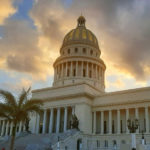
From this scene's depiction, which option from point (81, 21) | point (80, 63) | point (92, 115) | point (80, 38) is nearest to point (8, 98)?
point (92, 115)

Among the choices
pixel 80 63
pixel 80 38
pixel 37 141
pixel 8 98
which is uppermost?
pixel 80 38

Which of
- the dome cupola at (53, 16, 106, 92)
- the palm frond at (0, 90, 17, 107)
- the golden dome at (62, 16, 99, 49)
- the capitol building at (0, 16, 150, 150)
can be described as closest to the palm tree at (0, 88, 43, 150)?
the palm frond at (0, 90, 17, 107)

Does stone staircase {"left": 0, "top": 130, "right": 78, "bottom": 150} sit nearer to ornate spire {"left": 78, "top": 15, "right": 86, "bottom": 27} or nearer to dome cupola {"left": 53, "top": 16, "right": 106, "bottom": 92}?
dome cupola {"left": 53, "top": 16, "right": 106, "bottom": 92}

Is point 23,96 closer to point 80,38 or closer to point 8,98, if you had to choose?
point 8,98

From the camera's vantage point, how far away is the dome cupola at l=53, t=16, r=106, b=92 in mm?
69438

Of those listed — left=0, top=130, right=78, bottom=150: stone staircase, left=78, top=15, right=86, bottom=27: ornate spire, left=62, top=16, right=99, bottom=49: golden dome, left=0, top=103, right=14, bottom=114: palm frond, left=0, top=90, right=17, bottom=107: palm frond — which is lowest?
left=0, top=130, right=78, bottom=150: stone staircase

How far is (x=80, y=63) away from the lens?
234 feet

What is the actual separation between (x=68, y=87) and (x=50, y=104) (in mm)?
6307

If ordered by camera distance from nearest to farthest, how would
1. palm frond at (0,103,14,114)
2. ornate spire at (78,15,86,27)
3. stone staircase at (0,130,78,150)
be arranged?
palm frond at (0,103,14,114) < stone staircase at (0,130,78,150) < ornate spire at (78,15,86,27)

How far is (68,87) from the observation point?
186ft

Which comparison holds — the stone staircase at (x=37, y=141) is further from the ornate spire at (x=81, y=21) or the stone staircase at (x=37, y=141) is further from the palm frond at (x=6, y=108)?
the ornate spire at (x=81, y=21)

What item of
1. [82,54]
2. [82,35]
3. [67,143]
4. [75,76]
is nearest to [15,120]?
[67,143]

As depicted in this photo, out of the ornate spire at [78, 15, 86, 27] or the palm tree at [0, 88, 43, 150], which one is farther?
the ornate spire at [78, 15, 86, 27]

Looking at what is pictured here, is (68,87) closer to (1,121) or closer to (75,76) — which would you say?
(75,76)
